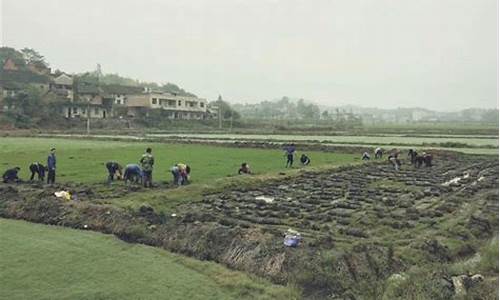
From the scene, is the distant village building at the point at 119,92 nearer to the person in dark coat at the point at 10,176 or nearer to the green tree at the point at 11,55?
the green tree at the point at 11,55

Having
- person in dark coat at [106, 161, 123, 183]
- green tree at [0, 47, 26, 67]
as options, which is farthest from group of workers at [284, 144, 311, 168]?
green tree at [0, 47, 26, 67]

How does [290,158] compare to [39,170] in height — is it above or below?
above

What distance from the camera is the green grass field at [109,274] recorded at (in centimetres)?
807

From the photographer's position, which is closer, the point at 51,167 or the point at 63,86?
the point at 51,167

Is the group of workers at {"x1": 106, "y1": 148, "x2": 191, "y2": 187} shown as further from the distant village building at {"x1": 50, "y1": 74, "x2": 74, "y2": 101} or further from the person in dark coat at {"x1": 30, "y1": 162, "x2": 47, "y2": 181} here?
the distant village building at {"x1": 50, "y1": 74, "x2": 74, "y2": 101}

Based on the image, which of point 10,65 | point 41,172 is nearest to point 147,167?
point 41,172

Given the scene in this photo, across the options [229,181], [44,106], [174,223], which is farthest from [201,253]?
[44,106]

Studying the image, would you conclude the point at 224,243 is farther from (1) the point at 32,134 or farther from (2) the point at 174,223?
(1) the point at 32,134

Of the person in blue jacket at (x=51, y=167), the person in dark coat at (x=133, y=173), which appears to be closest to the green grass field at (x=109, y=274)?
the person in dark coat at (x=133, y=173)

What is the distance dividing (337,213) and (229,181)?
20.0ft

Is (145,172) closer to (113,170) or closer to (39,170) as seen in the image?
(113,170)

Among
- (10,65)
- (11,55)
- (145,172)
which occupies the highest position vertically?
(11,55)

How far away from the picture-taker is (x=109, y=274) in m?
8.88

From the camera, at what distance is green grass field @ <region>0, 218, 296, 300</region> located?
26.5ft
